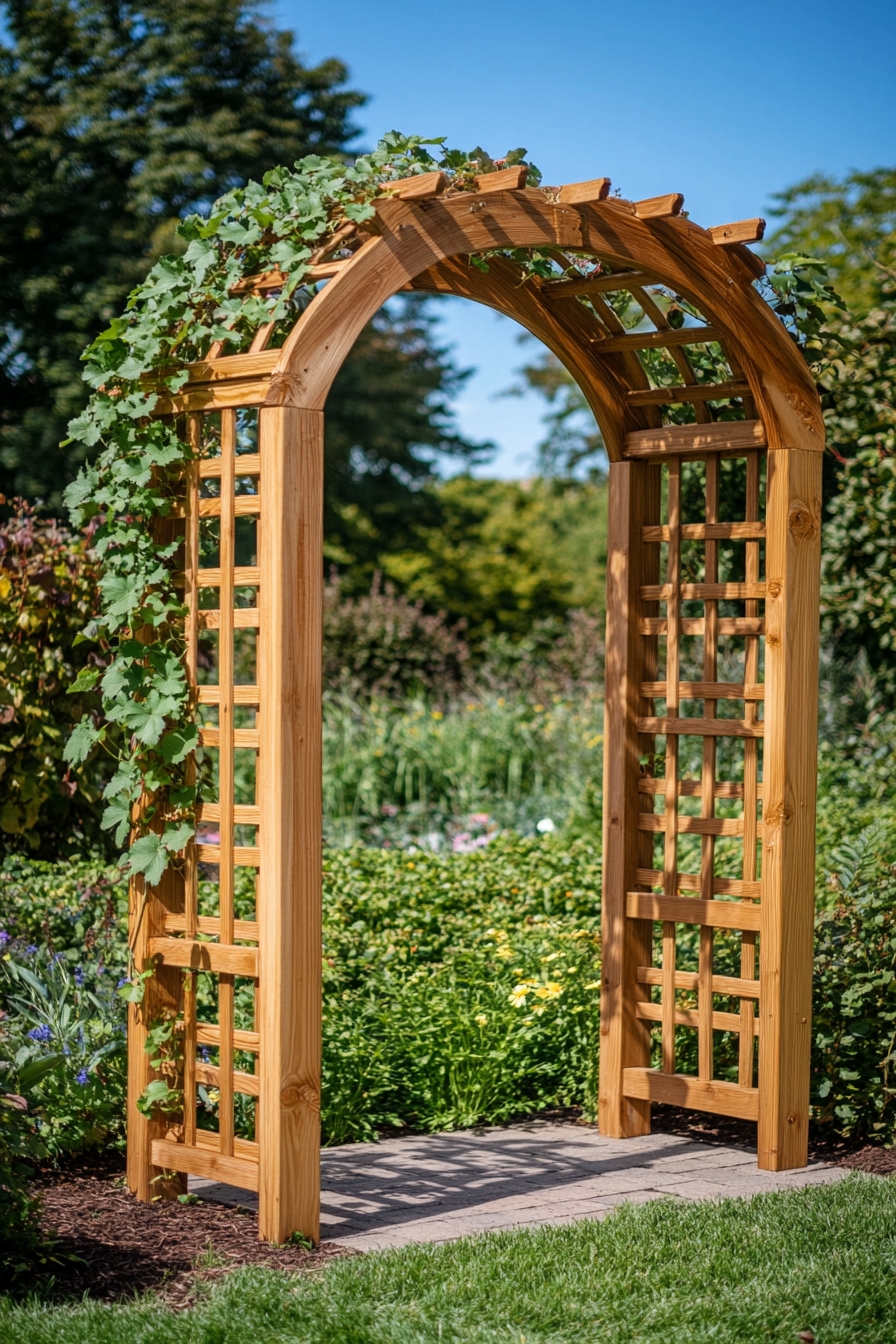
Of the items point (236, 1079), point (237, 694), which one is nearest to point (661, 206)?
point (237, 694)

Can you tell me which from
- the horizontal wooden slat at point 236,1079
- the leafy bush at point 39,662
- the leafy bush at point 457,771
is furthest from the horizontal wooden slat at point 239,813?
the leafy bush at point 457,771

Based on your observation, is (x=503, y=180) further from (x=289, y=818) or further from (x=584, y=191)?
(x=289, y=818)

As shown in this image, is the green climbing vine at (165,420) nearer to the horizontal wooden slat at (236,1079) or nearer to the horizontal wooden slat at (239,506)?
the horizontal wooden slat at (239,506)

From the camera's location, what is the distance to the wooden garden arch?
11.3 feet

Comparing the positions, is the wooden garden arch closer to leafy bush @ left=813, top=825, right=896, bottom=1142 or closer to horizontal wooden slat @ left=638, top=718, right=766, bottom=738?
horizontal wooden slat @ left=638, top=718, right=766, bottom=738

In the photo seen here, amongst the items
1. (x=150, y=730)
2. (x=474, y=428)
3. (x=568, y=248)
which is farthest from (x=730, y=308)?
(x=474, y=428)

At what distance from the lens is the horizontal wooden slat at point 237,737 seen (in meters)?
3.56

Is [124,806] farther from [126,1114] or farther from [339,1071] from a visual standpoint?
[339,1071]

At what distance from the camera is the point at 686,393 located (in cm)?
461

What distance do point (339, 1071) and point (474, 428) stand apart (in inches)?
721

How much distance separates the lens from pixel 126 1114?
4.07 m

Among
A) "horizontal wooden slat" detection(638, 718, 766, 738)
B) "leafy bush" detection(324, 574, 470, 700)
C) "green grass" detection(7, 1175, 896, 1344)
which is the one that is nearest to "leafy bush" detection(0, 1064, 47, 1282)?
"green grass" detection(7, 1175, 896, 1344)

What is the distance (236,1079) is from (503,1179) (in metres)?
1.00

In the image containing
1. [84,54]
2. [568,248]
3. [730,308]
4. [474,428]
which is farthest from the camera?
[474,428]
